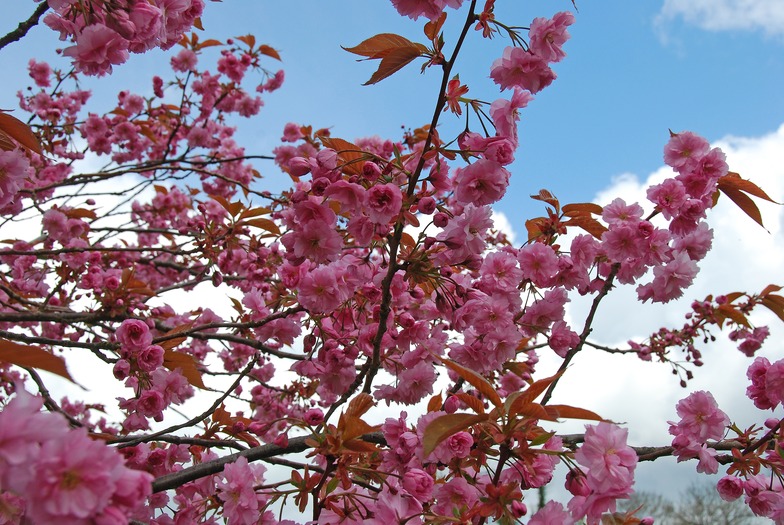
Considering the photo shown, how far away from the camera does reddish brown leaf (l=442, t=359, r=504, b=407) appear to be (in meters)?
1.10

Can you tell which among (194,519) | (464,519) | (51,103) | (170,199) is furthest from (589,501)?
(51,103)

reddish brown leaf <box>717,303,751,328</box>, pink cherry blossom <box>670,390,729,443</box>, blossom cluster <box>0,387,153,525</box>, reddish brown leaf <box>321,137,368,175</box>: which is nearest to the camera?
blossom cluster <box>0,387,153,525</box>

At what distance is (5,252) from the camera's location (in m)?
2.67

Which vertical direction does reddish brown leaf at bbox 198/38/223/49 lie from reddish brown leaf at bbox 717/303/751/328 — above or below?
above

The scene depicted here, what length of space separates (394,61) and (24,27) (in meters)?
1.22

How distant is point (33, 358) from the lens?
0.88m

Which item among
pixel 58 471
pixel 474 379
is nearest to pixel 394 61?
pixel 474 379

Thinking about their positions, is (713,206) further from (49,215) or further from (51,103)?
(51,103)

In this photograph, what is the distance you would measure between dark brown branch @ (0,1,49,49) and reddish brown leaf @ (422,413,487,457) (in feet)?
5.66

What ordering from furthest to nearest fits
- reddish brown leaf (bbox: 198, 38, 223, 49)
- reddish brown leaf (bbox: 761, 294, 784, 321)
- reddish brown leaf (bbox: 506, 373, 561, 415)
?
reddish brown leaf (bbox: 198, 38, 223, 49) < reddish brown leaf (bbox: 761, 294, 784, 321) < reddish brown leaf (bbox: 506, 373, 561, 415)

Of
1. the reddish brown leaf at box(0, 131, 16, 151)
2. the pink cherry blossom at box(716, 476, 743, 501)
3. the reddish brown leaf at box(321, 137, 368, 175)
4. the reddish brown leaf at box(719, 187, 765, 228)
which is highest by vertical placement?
the reddish brown leaf at box(0, 131, 16, 151)

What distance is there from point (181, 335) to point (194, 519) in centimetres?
63

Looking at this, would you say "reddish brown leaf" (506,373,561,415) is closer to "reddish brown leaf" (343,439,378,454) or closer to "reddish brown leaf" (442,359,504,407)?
"reddish brown leaf" (442,359,504,407)

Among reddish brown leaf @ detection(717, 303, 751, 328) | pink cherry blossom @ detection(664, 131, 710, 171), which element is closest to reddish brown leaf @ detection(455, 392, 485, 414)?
pink cherry blossom @ detection(664, 131, 710, 171)
